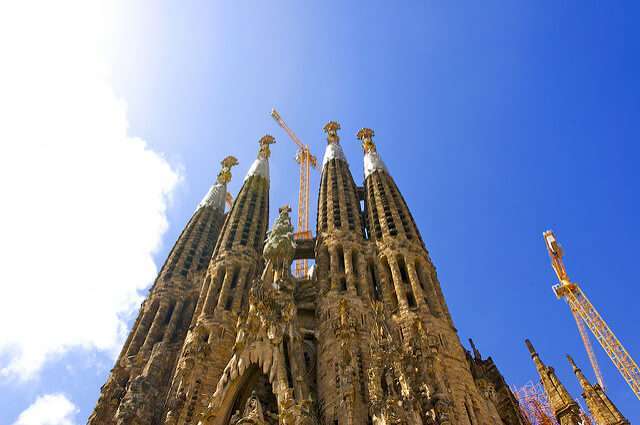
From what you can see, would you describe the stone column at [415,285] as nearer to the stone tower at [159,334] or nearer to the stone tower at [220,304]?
the stone tower at [220,304]

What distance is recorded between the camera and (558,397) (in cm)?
3017

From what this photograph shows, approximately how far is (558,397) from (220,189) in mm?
32523

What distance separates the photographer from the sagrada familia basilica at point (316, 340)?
70.3ft

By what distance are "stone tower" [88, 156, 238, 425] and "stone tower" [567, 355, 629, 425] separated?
82.0ft

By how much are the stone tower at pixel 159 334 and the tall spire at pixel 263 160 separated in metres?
6.12

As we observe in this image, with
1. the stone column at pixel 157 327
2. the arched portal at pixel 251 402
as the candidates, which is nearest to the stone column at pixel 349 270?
the arched portal at pixel 251 402

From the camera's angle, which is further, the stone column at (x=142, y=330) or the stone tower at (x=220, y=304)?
the stone column at (x=142, y=330)

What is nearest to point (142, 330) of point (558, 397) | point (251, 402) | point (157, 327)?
point (157, 327)

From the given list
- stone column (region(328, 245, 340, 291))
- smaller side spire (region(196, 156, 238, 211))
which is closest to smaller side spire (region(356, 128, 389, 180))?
stone column (region(328, 245, 340, 291))

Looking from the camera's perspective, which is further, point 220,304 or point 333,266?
point 333,266

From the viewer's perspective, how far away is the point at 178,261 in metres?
37.8

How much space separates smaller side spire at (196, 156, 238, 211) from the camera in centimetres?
4681

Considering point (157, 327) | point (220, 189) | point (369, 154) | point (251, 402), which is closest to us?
point (251, 402)

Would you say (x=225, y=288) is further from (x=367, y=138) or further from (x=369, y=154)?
(x=367, y=138)
